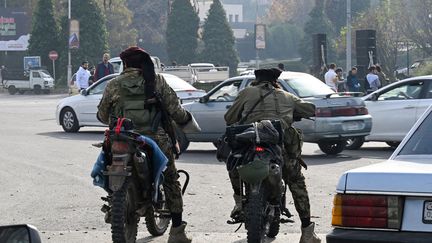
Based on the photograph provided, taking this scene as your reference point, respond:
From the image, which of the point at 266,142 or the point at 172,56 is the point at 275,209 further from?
the point at 172,56

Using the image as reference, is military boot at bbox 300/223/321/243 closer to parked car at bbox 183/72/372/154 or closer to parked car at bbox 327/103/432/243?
parked car at bbox 327/103/432/243

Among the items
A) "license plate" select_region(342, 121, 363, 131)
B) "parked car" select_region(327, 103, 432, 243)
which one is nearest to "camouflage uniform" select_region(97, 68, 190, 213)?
"parked car" select_region(327, 103, 432, 243)

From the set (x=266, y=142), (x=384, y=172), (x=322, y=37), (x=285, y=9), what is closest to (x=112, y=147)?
(x=266, y=142)

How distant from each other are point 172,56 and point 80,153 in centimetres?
6498

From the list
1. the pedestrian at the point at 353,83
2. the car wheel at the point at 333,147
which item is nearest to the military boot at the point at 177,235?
the car wheel at the point at 333,147

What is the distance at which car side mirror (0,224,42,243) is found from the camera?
376 cm

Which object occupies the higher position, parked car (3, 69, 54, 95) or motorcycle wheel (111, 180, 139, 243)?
motorcycle wheel (111, 180, 139, 243)

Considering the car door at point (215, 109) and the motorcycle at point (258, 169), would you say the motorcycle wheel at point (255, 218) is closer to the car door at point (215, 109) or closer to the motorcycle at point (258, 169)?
the motorcycle at point (258, 169)

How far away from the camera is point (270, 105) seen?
9172 mm

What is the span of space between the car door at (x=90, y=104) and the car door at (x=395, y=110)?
699cm

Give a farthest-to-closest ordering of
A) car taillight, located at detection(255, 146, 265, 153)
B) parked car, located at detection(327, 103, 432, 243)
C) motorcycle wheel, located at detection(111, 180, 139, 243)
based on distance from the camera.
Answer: car taillight, located at detection(255, 146, 265, 153)
motorcycle wheel, located at detection(111, 180, 139, 243)
parked car, located at detection(327, 103, 432, 243)

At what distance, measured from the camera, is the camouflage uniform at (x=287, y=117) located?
357 inches

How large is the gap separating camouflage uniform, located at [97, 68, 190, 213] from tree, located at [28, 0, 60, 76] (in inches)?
2570

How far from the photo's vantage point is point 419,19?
59250 millimetres
